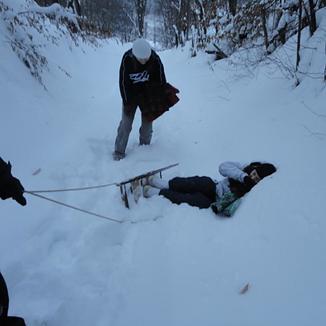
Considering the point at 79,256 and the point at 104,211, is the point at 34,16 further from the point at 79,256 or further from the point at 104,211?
the point at 79,256

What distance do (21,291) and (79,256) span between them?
1.61 ft

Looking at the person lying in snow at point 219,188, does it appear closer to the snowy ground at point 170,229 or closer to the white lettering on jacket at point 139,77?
the snowy ground at point 170,229

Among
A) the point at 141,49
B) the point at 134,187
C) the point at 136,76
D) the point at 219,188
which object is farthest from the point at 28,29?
the point at 219,188

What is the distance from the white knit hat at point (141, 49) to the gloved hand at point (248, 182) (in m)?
1.90

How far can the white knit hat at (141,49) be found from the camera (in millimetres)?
3922

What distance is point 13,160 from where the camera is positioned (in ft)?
Answer: 12.4

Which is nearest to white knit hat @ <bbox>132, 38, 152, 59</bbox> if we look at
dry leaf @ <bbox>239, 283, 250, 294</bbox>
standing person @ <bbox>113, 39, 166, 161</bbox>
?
standing person @ <bbox>113, 39, 166, 161</bbox>

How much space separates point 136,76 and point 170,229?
82.7 inches

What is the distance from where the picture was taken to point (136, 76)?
4.18 m

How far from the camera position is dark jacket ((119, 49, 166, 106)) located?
13.4ft

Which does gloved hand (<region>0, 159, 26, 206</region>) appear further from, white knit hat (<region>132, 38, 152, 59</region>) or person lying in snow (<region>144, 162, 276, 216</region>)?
white knit hat (<region>132, 38, 152, 59</region>)

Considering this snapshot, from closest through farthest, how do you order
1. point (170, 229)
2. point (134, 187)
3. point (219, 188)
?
point (170, 229) → point (219, 188) → point (134, 187)

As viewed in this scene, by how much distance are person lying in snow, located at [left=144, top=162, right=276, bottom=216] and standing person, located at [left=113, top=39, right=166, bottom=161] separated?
117 centimetres

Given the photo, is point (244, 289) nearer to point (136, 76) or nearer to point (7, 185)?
point (7, 185)
